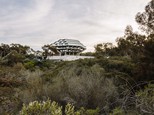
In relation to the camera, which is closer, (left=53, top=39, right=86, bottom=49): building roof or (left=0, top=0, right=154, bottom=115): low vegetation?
(left=0, top=0, right=154, bottom=115): low vegetation

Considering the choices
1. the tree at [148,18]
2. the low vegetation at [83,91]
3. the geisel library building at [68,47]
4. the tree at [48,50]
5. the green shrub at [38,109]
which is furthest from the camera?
the geisel library building at [68,47]

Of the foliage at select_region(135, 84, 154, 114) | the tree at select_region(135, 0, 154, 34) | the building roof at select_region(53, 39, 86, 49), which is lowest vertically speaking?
the foliage at select_region(135, 84, 154, 114)

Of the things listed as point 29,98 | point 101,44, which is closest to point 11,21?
point 29,98

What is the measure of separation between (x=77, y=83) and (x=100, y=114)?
2.41 meters

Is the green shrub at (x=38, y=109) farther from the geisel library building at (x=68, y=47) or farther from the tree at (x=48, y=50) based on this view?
the geisel library building at (x=68, y=47)

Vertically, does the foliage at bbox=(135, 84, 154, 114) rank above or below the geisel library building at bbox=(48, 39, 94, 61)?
below

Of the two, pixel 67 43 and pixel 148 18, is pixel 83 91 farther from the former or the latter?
pixel 67 43

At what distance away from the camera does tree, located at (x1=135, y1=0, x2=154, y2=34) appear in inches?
858

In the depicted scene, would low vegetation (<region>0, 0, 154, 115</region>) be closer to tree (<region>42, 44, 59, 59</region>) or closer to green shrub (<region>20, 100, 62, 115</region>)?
green shrub (<region>20, 100, 62, 115</region>)

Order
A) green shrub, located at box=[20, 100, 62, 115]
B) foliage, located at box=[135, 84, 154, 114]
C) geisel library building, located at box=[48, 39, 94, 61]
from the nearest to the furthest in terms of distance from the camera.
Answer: green shrub, located at box=[20, 100, 62, 115] < foliage, located at box=[135, 84, 154, 114] < geisel library building, located at box=[48, 39, 94, 61]

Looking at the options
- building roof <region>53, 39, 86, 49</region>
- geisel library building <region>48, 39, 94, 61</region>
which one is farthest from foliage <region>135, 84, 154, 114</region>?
building roof <region>53, 39, 86, 49</region>

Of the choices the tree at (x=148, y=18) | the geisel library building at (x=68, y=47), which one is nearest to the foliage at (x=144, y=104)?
the tree at (x=148, y=18)

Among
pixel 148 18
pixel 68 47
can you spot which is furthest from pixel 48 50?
pixel 148 18

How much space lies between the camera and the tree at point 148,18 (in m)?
21.8
